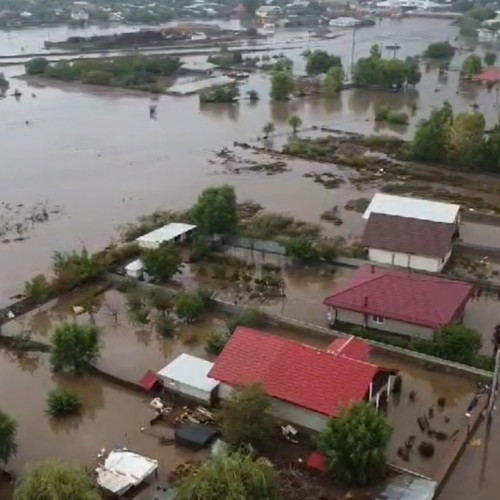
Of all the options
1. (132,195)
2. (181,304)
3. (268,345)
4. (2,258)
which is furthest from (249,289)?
(132,195)

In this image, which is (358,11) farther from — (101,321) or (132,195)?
(101,321)

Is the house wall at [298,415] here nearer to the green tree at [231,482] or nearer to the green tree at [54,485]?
the green tree at [231,482]

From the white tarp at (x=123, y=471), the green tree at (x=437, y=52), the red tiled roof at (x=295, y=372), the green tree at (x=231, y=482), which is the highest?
the green tree at (x=231, y=482)

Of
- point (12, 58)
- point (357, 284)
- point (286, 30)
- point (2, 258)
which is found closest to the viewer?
point (357, 284)

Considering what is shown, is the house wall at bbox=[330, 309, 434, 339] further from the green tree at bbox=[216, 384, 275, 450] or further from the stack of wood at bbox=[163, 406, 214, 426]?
the green tree at bbox=[216, 384, 275, 450]

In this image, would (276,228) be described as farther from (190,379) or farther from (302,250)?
(190,379)

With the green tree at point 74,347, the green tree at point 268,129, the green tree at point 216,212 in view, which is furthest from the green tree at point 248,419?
the green tree at point 268,129

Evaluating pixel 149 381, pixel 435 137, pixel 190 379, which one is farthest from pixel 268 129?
pixel 190 379
